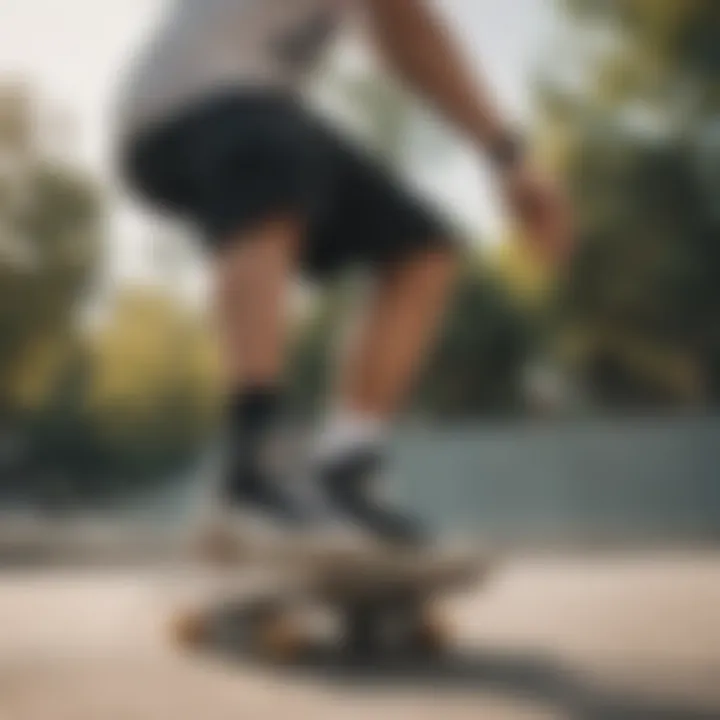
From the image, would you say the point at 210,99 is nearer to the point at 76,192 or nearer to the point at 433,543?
the point at 76,192

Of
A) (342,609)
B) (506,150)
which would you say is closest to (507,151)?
(506,150)

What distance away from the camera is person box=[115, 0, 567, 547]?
932 millimetres

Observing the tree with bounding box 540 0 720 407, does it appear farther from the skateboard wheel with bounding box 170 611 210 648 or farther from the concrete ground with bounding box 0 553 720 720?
the skateboard wheel with bounding box 170 611 210 648

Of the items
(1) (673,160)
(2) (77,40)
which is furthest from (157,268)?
(1) (673,160)

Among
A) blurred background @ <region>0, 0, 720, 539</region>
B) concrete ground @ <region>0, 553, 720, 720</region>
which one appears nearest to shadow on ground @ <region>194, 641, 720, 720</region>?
concrete ground @ <region>0, 553, 720, 720</region>

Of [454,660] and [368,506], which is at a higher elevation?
[368,506]

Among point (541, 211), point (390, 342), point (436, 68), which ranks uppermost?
point (436, 68)

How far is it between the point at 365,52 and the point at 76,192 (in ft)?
0.88

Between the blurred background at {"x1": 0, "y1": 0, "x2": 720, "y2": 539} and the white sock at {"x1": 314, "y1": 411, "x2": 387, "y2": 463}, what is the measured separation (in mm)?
19

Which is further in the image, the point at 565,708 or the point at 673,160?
the point at 673,160

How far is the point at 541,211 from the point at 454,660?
37cm

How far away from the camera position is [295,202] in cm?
95

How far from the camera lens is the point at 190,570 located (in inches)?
36.2

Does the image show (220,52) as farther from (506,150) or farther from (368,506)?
(368,506)
